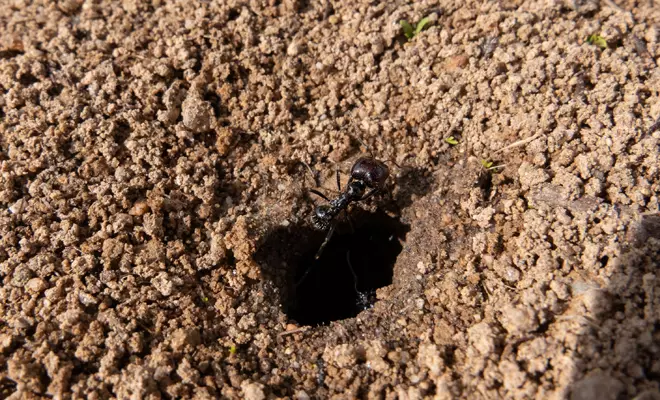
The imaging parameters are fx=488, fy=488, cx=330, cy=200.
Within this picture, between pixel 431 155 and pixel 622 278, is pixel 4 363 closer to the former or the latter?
pixel 431 155

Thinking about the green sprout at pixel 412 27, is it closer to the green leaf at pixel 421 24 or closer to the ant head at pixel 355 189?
the green leaf at pixel 421 24

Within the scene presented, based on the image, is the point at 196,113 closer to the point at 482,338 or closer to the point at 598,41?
the point at 482,338

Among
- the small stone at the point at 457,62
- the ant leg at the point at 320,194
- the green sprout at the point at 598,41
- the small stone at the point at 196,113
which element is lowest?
the ant leg at the point at 320,194

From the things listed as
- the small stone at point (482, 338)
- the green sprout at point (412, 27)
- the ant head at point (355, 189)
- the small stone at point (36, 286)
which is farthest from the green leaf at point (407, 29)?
the small stone at point (36, 286)

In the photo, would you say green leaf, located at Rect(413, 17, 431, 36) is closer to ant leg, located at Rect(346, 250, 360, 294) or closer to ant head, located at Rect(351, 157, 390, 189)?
ant head, located at Rect(351, 157, 390, 189)

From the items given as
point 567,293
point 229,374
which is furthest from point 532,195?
point 229,374

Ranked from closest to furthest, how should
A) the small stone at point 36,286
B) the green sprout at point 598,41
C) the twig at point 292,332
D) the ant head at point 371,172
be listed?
the small stone at point 36,286 → the twig at point 292,332 → the ant head at point 371,172 → the green sprout at point 598,41
